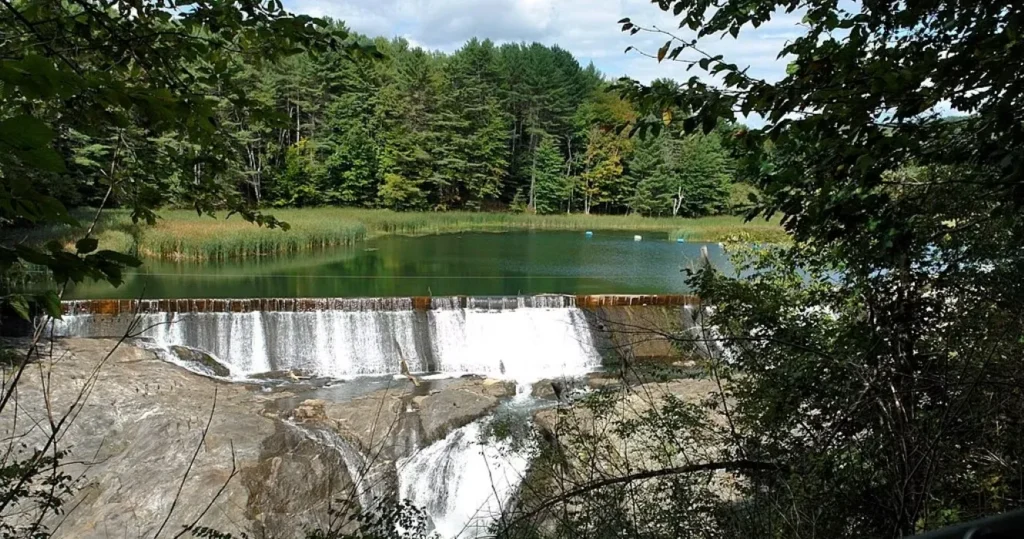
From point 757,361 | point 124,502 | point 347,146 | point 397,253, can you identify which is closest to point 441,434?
point 124,502

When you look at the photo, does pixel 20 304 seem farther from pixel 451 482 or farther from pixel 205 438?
pixel 205 438

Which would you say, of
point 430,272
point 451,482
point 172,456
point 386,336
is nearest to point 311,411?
point 172,456

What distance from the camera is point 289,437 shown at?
750cm

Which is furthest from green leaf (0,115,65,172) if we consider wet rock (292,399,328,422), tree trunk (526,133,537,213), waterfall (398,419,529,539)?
tree trunk (526,133,537,213)

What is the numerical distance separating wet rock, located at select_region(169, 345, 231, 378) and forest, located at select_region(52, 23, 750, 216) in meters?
23.0

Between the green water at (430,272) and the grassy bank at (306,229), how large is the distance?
671 mm

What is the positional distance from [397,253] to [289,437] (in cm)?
1378

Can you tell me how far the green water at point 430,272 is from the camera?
1478 centimetres

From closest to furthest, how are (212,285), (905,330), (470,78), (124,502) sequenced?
(905,330) → (124,502) → (212,285) → (470,78)

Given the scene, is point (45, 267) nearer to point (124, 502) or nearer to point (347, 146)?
point (124, 502)

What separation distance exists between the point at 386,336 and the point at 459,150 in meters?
27.2

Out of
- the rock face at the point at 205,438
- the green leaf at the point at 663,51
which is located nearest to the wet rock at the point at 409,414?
the rock face at the point at 205,438

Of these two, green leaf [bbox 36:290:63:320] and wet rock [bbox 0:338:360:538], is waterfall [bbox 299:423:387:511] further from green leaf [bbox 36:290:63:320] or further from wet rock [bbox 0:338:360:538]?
green leaf [bbox 36:290:63:320]

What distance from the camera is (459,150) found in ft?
123
